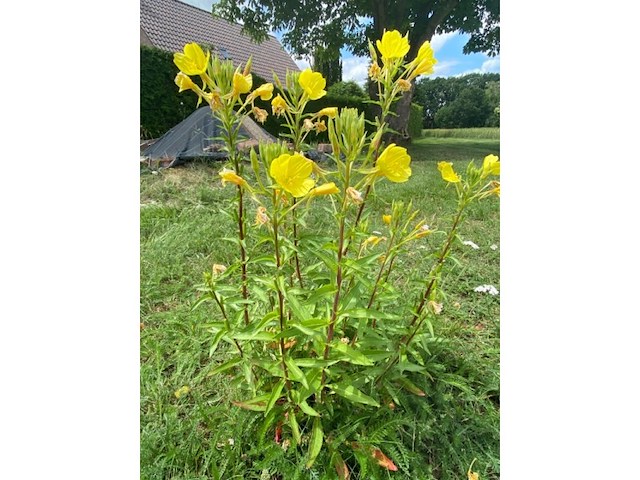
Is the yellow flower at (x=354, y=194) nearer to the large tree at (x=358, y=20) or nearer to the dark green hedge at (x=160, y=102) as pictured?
the large tree at (x=358, y=20)

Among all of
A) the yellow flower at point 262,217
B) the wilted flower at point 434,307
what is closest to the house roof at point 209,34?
the yellow flower at point 262,217

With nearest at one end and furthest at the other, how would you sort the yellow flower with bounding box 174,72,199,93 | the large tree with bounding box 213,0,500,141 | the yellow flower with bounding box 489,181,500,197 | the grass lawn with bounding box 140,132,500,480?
the yellow flower with bounding box 174,72,199,93, the yellow flower with bounding box 489,181,500,197, the grass lawn with bounding box 140,132,500,480, the large tree with bounding box 213,0,500,141

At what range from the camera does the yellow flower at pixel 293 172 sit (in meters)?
0.64

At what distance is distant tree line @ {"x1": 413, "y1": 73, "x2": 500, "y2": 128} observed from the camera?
5.66ft

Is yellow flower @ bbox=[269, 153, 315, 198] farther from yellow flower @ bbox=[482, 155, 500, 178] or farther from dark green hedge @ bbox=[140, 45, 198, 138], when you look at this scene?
dark green hedge @ bbox=[140, 45, 198, 138]

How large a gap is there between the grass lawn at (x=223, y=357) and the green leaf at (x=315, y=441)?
0.12 metres

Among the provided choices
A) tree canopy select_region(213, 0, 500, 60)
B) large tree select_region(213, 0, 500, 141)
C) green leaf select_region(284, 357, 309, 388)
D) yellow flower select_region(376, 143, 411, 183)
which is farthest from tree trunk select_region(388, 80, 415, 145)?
green leaf select_region(284, 357, 309, 388)

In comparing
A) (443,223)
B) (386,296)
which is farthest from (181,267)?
(443,223)

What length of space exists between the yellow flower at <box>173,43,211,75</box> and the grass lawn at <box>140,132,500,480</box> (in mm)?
295

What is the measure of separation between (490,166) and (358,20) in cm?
119

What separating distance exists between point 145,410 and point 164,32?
6.75 ft

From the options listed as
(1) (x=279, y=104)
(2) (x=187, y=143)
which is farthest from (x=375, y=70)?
(2) (x=187, y=143)

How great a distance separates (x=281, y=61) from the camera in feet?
5.61
